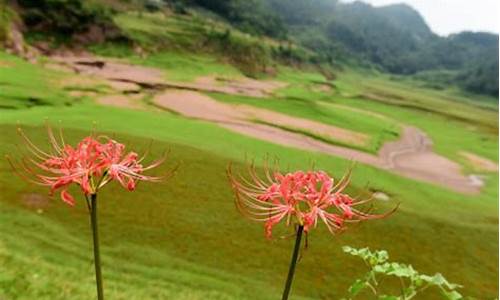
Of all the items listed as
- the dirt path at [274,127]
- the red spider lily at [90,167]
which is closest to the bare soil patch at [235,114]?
the dirt path at [274,127]

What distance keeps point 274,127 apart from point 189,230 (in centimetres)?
1738

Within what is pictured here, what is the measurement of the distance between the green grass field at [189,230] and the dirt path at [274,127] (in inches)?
90.2

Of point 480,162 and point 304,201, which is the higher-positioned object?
point 304,201

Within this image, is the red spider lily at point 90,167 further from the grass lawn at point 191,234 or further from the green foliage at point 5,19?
the green foliage at point 5,19

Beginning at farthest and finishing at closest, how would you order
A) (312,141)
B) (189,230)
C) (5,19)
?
1. (5,19)
2. (312,141)
3. (189,230)

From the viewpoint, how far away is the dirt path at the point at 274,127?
2745 centimetres

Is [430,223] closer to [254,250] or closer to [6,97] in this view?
[254,250]

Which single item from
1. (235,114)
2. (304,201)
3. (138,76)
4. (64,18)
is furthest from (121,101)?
(64,18)

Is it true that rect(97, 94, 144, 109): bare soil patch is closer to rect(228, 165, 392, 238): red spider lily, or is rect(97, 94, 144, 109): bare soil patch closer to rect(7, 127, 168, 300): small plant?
rect(7, 127, 168, 300): small plant

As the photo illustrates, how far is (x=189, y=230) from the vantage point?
13.3m

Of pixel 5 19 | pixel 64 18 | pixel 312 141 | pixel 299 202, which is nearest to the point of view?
pixel 299 202

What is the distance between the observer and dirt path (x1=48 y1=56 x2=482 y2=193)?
90.1ft

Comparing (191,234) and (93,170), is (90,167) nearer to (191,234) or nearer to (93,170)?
(93,170)

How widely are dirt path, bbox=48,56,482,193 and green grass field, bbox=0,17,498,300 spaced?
90.2 inches
